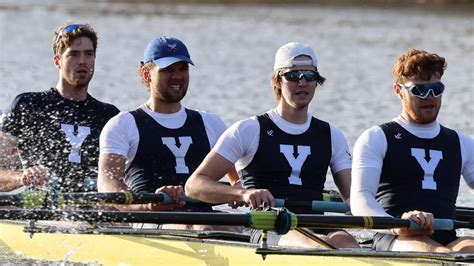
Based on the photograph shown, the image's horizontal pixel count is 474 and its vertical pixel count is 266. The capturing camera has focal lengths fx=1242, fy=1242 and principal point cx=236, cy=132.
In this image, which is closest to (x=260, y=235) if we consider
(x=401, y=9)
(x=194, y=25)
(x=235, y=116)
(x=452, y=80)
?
(x=235, y=116)

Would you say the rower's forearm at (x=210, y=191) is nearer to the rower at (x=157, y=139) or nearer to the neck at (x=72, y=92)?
the rower at (x=157, y=139)

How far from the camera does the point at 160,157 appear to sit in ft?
29.3

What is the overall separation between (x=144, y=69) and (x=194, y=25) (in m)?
26.2

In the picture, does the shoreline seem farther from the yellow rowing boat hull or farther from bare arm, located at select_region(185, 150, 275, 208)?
bare arm, located at select_region(185, 150, 275, 208)

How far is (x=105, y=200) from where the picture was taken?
833cm

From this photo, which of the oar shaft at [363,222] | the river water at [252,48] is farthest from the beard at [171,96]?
the river water at [252,48]

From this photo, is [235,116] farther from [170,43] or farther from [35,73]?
[170,43]

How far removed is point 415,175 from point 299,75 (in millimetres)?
1059

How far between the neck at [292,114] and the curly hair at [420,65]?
2.90 feet

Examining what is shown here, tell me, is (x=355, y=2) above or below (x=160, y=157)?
above

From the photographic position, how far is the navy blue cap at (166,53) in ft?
29.3

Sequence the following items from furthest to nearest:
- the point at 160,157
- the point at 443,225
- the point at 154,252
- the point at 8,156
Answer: the point at 8,156 < the point at 160,157 < the point at 154,252 < the point at 443,225

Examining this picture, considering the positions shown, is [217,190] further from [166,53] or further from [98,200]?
[166,53]

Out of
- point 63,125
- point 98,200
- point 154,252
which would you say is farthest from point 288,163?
point 63,125
